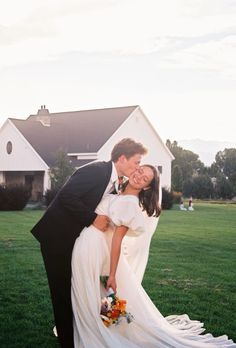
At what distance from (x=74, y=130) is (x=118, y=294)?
34292mm

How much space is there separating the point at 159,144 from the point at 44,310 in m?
35.1

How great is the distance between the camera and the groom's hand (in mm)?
5707

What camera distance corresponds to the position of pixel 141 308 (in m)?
5.97

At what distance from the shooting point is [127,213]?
5.57 meters

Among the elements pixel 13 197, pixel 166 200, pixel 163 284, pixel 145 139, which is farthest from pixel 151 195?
pixel 145 139

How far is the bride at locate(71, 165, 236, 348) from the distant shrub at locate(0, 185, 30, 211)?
2349 centimetres

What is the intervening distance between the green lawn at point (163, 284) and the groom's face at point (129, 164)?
85.9 inches

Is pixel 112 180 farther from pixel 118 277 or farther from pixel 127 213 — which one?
pixel 118 277

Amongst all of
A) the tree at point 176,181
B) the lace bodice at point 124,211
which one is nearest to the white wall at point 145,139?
the tree at point 176,181

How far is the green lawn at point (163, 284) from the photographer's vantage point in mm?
6973

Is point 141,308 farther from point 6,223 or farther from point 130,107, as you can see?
point 130,107

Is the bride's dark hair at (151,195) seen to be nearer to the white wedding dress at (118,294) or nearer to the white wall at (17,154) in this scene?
the white wedding dress at (118,294)

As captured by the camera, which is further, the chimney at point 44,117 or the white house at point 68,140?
the chimney at point 44,117

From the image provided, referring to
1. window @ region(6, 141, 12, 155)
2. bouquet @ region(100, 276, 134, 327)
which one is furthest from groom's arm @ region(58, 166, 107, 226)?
window @ region(6, 141, 12, 155)
